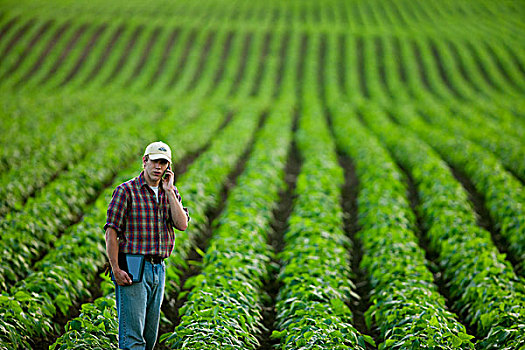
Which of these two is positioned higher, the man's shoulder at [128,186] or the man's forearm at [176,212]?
the man's shoulder at [128,186]

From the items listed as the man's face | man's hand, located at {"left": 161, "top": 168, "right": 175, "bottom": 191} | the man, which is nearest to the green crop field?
the man

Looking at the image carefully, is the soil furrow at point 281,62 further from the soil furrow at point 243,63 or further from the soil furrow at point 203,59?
the soil furrow at point 203,59

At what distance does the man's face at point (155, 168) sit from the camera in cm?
421

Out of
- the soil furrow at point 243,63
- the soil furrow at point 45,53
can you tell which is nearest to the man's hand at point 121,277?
the soil furrow at point 243,63

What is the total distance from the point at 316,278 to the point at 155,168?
3.07 metres

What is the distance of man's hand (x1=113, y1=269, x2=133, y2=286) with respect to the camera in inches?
158

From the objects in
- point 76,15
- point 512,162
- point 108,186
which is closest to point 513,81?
point 512,162

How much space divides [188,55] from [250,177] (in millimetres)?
33500

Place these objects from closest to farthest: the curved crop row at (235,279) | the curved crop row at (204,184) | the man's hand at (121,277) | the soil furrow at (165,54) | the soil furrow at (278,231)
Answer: the man's hand at (121,277) → the curved crop row at (235,279) → the soil furrow at (278,231) → the curved crop row at (204,184) → the soil furrow at (165,54)

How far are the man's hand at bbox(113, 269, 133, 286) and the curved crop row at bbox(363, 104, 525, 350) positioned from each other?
4.12 meters

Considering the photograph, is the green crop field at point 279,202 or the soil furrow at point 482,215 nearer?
the green crop field at point 279,202

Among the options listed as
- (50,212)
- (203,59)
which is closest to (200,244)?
(50,212)

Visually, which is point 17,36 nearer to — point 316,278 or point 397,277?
point 316,278

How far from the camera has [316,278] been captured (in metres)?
6.22
